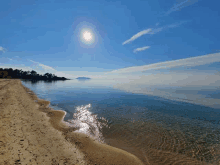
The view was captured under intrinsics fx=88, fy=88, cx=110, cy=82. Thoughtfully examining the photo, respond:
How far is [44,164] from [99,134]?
7766 mm

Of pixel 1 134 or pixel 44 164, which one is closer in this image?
pixel 44 164

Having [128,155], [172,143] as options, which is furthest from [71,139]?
[172,143]

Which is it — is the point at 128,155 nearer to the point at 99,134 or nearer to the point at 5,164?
the point at 99,134

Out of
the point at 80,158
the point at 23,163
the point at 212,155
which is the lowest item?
the point at 212,155

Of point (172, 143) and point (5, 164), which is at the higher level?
point (5, 164)

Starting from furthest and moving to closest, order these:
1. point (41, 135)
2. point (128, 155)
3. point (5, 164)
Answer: point (41, 135) → point (128, 155) → point (5, 164)

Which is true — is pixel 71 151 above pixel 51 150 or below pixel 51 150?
below

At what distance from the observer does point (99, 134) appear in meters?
14.0

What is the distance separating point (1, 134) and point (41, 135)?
12.7 ft

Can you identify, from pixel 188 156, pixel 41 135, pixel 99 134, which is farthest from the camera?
pixel 99 134

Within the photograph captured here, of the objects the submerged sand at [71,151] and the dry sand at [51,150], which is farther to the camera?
the submerged sand at [71,151]

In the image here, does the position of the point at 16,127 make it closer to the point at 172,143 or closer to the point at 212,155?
the point at 172,143

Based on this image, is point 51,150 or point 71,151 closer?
point 51,150

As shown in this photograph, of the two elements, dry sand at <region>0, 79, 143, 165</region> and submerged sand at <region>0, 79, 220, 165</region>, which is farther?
submerged sand at <region>0, 79, 220, 165</region>
